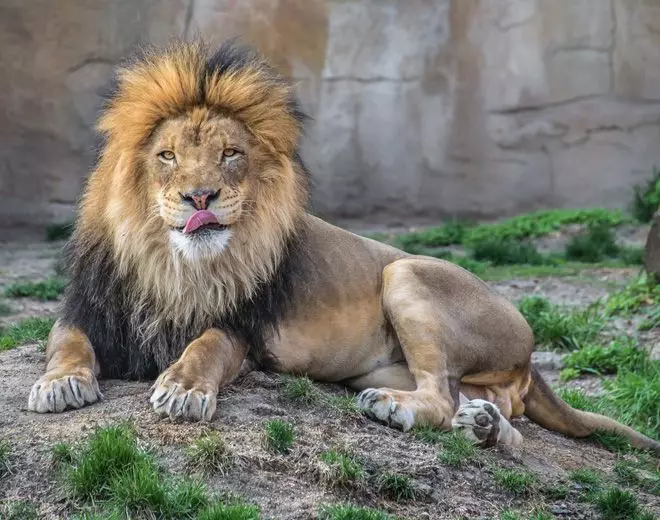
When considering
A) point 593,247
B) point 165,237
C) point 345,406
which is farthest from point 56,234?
point 345,406

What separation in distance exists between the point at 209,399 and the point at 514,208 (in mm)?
9161

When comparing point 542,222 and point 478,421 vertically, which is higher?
point 478,421

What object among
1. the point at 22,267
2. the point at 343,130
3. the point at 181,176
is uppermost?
the point at 181,176

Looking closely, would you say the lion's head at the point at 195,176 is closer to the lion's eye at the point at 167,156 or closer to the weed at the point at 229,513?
the lion's eye at the point at 167,156

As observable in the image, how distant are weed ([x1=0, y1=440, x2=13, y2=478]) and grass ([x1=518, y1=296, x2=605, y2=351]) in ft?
15.7

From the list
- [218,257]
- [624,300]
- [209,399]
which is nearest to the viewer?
[209,399]

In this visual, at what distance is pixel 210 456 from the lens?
13.4 feet

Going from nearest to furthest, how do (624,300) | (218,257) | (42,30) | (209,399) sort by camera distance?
(209,399), (218,257), (624,300), (42,30)

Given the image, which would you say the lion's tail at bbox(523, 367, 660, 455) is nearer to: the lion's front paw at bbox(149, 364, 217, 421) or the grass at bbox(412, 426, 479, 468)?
the grass at bbox(412, 426, 479, 468)

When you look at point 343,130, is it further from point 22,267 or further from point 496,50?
point 22,267

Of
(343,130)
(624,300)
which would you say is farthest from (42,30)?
(624,300)

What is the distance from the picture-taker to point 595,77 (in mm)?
13180

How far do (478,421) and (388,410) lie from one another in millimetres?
368

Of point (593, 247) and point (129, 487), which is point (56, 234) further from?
point (129, 487)
